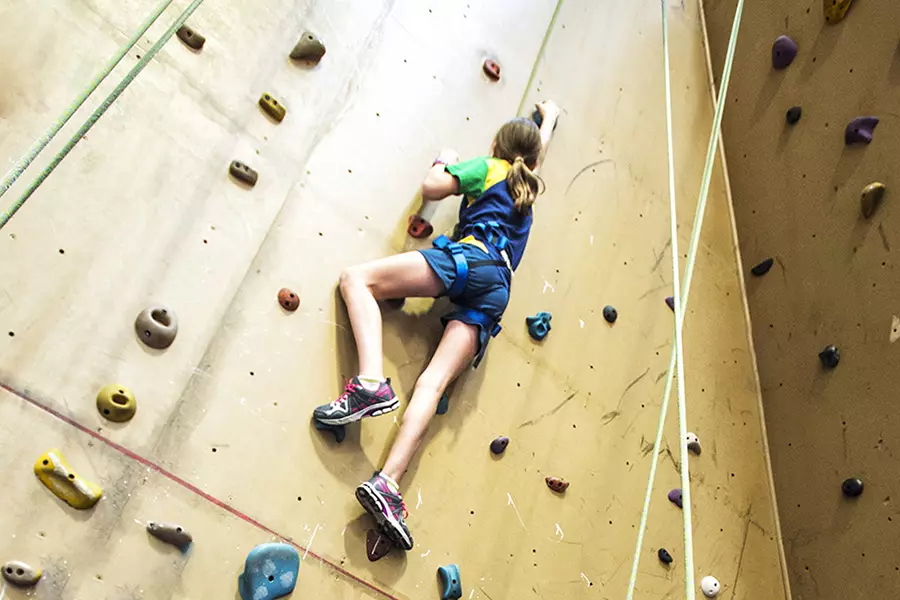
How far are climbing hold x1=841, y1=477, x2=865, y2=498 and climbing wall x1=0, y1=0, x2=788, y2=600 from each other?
307 mm

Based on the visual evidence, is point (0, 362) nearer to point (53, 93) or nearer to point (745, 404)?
point (53, 93)

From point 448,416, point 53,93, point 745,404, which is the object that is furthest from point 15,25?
point 745,404

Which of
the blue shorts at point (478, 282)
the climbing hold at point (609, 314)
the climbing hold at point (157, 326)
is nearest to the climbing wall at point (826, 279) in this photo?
the climbing hold at point (609, 314)

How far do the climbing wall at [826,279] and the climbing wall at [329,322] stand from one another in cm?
15

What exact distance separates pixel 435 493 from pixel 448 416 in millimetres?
201

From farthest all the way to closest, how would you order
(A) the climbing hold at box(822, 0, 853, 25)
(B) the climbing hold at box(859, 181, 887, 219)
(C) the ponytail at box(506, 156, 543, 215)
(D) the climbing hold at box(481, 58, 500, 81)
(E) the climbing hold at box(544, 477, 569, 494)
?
(A) the climbing hold at box(822, 0, 853, 25) → (B) the climbing hold at box(859, 181, 887, 219) → (D) the climbing hold at box(481, 58, 500, 81) → (E) the climbing hold at box(544, 477, 569, 494) → (C) the ponytail at box(506, 156, 543, 215)

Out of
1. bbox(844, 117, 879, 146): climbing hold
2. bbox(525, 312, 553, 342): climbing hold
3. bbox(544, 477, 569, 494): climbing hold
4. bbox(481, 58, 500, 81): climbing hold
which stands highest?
bbox(844, 117, 879, 146): climbing hold

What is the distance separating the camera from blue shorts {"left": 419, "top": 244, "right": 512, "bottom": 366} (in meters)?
1.73

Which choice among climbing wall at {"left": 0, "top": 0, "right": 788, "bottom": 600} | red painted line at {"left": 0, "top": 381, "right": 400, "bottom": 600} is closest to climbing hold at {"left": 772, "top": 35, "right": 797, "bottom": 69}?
climbing wall at {"left": 0, "top": 0, "right": 788, "bottom": 600}

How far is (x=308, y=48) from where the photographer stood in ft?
6.01

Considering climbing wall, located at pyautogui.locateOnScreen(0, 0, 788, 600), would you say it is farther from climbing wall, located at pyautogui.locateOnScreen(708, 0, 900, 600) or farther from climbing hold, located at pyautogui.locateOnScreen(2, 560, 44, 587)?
climbing wall, located at pyautogui.locateOnScreen(708, 0, 900, 600)

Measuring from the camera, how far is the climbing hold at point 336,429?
5.29 ft

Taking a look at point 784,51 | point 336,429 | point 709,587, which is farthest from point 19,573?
point 784,51

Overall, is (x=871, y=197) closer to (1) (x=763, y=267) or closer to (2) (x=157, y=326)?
(1) (x=763, y=267)
